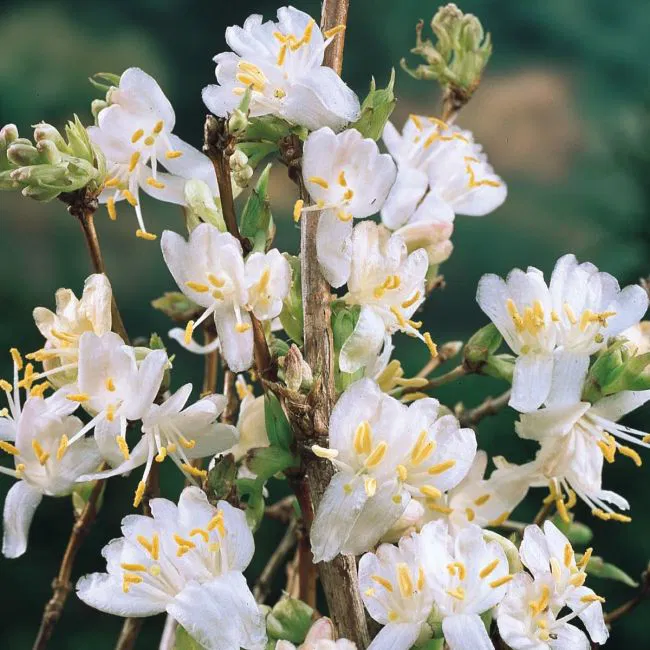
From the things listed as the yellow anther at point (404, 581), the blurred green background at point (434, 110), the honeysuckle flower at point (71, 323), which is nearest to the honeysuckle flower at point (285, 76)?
the honeysuckle flower at point (71, 323)

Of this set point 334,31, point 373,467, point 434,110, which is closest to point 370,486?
point 373,467

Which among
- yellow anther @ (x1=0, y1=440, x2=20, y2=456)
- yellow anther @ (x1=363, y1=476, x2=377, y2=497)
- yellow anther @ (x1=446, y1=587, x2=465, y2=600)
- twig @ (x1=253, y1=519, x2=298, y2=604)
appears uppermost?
yellow anther @ (x1=363, y1=476, x2=377, y2=497)

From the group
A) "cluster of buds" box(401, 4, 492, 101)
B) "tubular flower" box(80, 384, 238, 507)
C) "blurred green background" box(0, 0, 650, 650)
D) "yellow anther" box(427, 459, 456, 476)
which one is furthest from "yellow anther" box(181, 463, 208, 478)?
"blurred green background" box(0, 0, 650, 650)

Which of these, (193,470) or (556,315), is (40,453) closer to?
(193,470)

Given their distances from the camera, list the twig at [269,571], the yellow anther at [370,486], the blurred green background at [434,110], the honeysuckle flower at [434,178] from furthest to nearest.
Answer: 1. the blurred green background at [434,110]
2. the twig at [269,571]
3. the honeysuckle flower at [434,178]
4. the yellow anther at [370,486]

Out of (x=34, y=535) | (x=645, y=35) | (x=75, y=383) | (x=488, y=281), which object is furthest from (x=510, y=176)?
(x=75, y=383)

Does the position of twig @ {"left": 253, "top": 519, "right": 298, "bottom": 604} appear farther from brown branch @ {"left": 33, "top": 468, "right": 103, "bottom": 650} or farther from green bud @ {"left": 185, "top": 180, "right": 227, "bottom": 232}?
green bud @ {"left": 185, "top": 180, "right": 227, "bottom": 232}

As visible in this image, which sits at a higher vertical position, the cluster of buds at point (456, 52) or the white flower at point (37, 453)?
the cluster of buds at point (456, 52)

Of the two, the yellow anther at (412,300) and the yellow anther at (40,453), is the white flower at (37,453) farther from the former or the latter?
the yellow anther at (412,300)
